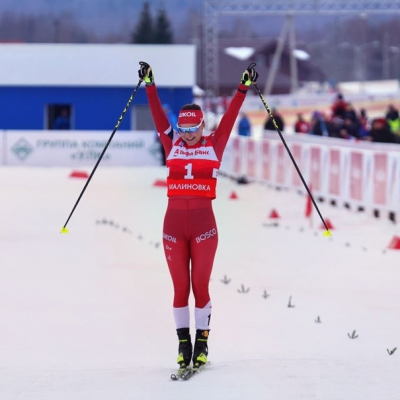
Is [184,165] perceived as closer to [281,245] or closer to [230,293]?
[230,293]

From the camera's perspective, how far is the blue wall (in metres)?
44.0

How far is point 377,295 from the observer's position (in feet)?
36.6

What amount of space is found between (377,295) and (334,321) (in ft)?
5.41

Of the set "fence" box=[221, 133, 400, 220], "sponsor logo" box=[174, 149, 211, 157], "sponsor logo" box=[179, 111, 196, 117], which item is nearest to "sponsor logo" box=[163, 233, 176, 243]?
"sponsor logo" box=[174, 149, 211, 157]


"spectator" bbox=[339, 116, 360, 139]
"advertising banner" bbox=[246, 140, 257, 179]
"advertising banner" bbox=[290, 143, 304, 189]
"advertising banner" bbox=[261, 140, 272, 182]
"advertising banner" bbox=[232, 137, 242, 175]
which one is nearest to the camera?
"advertising banner" bbox=[290, 143, 304, 189]

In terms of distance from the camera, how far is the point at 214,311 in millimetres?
10055

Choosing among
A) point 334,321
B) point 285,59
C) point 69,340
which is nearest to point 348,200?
point 334,321

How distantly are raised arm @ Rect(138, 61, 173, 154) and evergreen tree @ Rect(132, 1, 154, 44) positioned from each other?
101 meters

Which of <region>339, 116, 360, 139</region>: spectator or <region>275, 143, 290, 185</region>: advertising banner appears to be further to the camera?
<region>339, 116, 360, 139</region>: spectator

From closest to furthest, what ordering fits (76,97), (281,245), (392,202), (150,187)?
(281,245)
(392,202)
(150,187)
(76,97)

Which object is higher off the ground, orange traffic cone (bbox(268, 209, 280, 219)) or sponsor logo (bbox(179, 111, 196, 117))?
sponsor logo (bbox(179, 111, 196, 117))

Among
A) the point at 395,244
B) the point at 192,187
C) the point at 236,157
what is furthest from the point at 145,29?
the point at 192,187

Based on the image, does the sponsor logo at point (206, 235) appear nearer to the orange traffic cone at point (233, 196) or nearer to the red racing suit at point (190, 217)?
the red racing suit at point (190, 217)

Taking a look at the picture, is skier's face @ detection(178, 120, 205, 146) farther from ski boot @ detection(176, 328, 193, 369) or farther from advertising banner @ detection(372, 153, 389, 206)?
advertising banner @ detection(372, 153, 389, 206)
